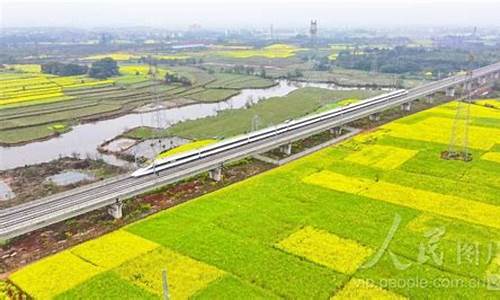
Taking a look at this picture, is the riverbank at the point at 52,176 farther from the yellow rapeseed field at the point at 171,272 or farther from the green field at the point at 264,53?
the green field at the point at 264,53

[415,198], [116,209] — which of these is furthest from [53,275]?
[415,198]

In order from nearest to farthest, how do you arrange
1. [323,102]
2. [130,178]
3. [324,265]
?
1. [324,265]
2. [130,178]
3. [323,102]

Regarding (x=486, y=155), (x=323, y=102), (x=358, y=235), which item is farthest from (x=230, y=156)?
(x=323, y=102)

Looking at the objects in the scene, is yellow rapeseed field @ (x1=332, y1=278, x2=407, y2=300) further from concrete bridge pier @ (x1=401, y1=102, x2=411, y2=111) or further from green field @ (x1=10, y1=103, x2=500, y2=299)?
concrete bridge pier @ (x1=401, y1=102, x2=411, y2=111)

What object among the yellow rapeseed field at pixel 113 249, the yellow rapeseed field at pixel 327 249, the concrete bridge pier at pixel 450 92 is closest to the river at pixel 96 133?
the yellow rapeseed field at pixel 113 249

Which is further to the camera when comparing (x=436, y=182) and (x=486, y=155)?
(x=486, y=155)

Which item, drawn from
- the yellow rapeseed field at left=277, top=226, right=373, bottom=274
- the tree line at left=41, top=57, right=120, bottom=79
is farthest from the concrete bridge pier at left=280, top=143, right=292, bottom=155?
the tree line at left=41, top=57, right=120, bottom=79

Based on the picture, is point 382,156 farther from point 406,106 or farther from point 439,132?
point 406,106

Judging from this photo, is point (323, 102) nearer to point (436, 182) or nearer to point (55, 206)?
point (436, 182)
